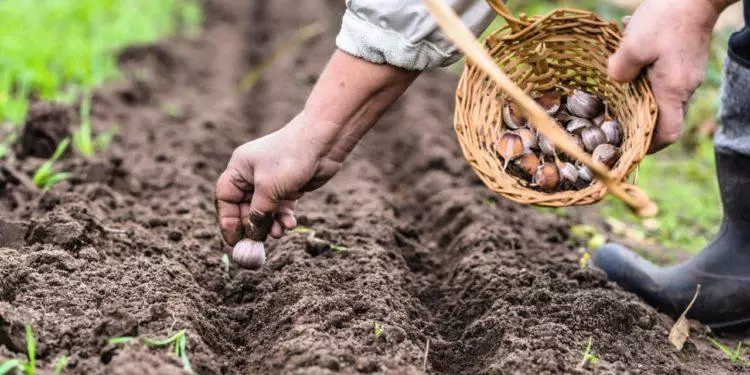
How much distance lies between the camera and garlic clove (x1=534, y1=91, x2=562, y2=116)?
2387mm

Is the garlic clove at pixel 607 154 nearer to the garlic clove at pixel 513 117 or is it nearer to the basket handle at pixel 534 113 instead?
the garlic clove at pixel 513 117

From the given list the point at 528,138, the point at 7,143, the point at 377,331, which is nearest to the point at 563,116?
the point at 528,138

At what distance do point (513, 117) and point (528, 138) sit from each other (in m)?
0.08

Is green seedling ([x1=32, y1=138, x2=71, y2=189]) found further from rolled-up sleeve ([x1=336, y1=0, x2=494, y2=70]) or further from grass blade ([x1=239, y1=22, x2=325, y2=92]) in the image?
grass blade ([x1=239, y1=22, x2=325, y2=92])

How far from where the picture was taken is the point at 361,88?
2133 millimetres

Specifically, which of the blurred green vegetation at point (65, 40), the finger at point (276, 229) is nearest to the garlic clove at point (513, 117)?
the finger at point (276, 229)

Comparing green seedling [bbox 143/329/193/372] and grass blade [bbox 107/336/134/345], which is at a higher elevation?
grass blade [bbox 107/336/134/345]

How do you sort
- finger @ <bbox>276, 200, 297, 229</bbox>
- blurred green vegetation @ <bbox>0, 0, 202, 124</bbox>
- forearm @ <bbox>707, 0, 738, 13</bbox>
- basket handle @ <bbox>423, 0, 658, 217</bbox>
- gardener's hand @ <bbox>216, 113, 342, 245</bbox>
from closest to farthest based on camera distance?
basket handle @ <bbox>423, 0, 658, 217</bbox> → forearm @ <bbox>707, 0, 738, 13</bbox> → gardener's hand @ <bbox>216, 113, 342, 245</bbox> → finger @ <bbox>276, 200, 297, 229</bbox> → blurred green vegetation @ <bbox>0, 0, 202, 124</bbox>

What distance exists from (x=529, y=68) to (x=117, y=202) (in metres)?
1.49

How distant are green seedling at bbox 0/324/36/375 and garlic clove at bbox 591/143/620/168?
1.35 m

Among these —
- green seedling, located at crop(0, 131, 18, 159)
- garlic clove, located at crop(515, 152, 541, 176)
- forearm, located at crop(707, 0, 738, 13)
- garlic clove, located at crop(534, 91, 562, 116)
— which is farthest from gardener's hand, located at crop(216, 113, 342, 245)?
green seedling, located at crop(0, 131, 18, 159)

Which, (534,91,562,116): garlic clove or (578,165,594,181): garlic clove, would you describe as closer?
(578,165,594,181): garlic clove

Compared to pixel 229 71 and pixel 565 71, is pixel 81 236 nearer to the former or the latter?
pixel 565 71

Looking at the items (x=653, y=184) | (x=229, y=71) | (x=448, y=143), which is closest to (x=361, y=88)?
(x=448, y=143)
